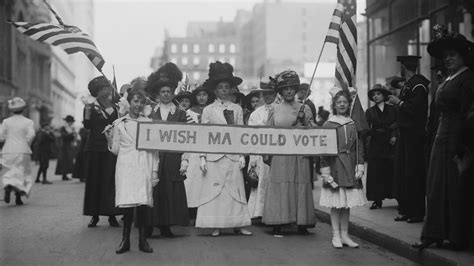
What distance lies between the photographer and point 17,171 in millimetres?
13141

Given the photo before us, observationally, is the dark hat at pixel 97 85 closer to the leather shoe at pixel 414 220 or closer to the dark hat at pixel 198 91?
the dark hat at pixel 198 91

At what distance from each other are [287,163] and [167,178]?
1.62 m

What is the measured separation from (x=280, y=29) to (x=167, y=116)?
119 metres

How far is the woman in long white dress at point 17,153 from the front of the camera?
13.1 meters

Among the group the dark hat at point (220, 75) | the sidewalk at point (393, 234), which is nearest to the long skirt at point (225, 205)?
the dark hat at point (220, 75)

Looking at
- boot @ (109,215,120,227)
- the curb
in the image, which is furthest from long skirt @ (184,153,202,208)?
the curb

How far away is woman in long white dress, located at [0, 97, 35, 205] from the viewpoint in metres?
13.1

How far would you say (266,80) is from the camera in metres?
12.4

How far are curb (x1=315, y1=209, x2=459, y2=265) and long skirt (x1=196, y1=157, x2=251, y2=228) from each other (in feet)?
4.95

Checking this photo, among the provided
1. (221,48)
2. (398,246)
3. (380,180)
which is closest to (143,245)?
(398,246)

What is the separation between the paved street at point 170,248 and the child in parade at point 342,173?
0.35 metres

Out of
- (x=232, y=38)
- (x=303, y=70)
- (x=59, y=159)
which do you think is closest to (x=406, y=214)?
(x=59, y=159)

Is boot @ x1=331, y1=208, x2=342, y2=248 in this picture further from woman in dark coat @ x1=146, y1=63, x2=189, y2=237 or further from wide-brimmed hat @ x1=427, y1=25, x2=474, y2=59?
wide-brimmed hat @ x1=427, y1=25, x2=474, y2=59

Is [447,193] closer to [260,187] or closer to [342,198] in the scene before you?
[342,198]
